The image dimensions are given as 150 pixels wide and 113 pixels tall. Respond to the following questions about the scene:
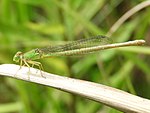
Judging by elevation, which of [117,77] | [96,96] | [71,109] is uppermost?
[117,77]

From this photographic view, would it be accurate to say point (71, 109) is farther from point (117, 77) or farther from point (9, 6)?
point (9, 6)

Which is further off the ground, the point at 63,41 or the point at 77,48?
the point at 63,41

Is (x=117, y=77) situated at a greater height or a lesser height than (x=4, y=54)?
lesser

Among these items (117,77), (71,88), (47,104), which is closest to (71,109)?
(47,104)

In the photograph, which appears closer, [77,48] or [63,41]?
[77,48]

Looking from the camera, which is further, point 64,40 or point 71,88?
point 64,40

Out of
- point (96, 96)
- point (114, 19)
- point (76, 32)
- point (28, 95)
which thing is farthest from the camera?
point (114, 19)

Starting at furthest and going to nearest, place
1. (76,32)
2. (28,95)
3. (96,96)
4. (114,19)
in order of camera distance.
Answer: (114,19)
(76,32)
(28,95)
(96,96)

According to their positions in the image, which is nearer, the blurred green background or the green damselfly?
the green damselfly
